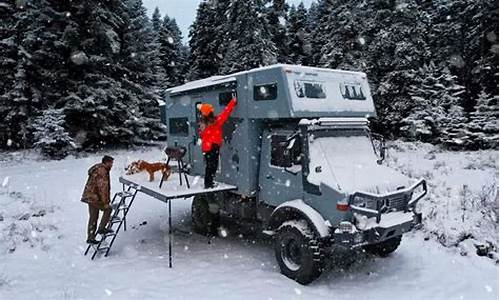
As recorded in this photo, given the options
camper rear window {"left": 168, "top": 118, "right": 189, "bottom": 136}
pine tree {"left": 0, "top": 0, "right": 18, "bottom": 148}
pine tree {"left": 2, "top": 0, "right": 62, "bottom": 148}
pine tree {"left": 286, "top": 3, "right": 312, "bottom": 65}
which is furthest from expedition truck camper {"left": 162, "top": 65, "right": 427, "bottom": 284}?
pine tree {"left": 286, "top": 3, "right": 312, "bottom": 65}

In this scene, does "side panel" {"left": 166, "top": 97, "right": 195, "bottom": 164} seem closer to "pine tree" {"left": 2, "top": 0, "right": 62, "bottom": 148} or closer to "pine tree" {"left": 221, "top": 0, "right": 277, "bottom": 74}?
"pine tree" {"left": 2, "top": 0, "right": 62, "bottom": 148}

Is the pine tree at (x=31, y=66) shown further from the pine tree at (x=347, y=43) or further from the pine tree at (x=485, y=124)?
the pine tree at (x=485, y=124)

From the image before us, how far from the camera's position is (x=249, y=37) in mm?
25984

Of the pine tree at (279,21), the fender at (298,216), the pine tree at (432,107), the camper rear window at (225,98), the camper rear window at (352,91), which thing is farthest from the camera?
the pine tree at (279,21)

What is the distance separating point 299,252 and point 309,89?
121 inches

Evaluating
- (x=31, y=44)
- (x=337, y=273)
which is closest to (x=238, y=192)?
(x=337, y=273)

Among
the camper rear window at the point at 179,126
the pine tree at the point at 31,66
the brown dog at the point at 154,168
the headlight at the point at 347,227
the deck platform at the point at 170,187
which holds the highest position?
the pine tree at the point at 31,66

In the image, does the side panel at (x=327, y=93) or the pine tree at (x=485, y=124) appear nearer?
the side panel at (x=327, y=93)

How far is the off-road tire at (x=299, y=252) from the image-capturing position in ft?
22.4

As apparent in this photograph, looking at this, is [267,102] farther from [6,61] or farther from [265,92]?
[6,61]

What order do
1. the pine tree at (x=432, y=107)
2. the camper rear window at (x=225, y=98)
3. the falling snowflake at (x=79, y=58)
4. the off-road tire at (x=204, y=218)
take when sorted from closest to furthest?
the camper rear window at (x=225, y=98) → the off-road tire at (x=204, y=218) → the pine tree at (x=432, y=107) → the falling snowflake at (x=79, y=58)

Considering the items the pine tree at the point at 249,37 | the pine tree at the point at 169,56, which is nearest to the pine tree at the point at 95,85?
the pine tree at the point at 249,37

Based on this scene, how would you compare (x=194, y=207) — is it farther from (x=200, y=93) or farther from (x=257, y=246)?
(x=200, y=93)

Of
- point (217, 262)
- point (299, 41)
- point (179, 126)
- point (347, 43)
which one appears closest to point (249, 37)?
point (347, 43)
